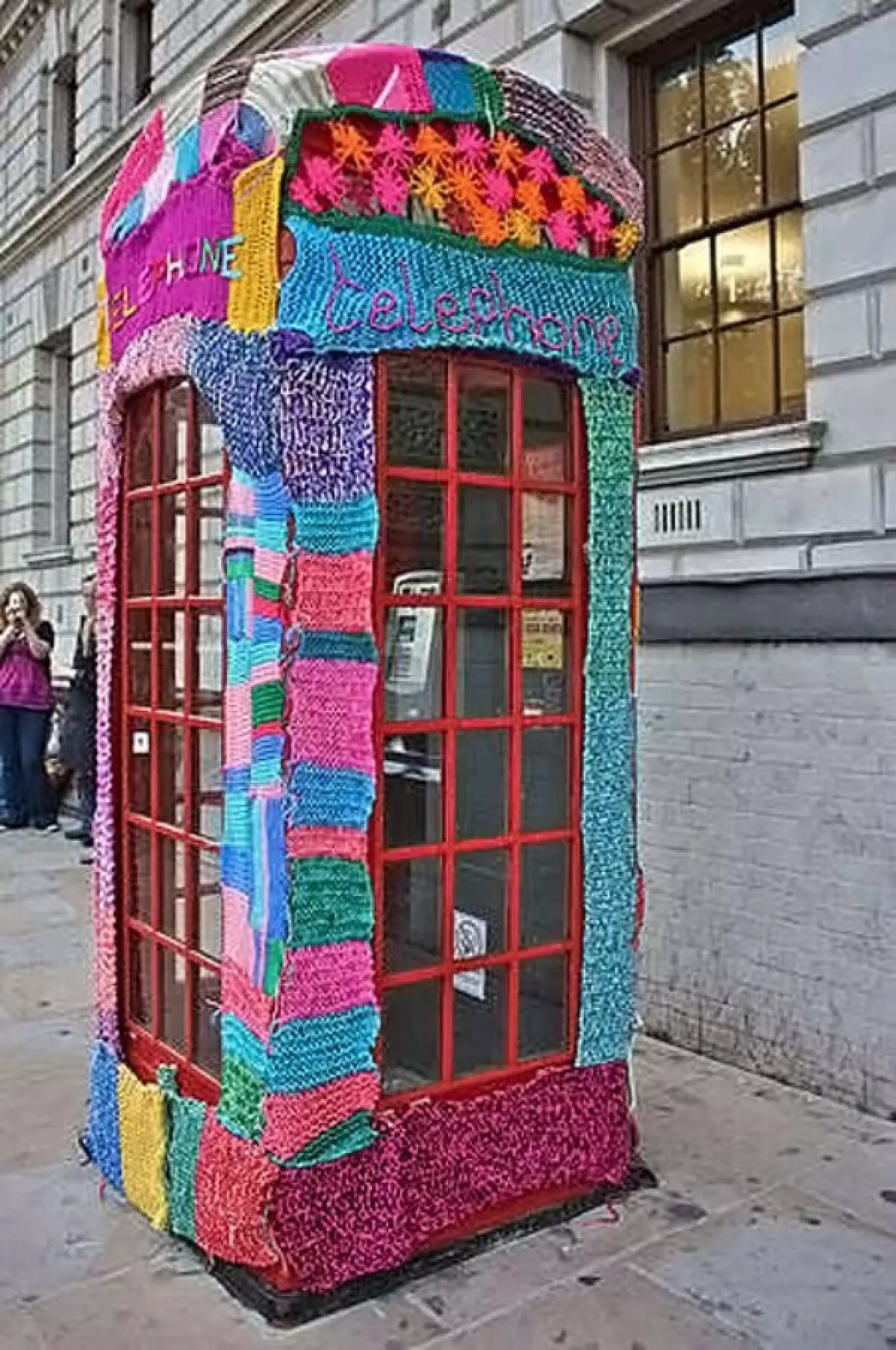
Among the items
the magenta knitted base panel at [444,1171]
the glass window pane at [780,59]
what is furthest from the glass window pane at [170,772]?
the glass window pane at [780,59]

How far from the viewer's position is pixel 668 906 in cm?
521

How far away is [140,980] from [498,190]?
2.46 metres

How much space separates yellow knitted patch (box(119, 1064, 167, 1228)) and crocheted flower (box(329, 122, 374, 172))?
246 cm

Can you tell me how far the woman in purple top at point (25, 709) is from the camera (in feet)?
33.2

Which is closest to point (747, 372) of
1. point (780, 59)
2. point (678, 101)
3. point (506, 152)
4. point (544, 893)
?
point (780, 59)

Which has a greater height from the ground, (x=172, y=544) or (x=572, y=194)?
(x=572, y=194)

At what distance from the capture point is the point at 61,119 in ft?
45.4

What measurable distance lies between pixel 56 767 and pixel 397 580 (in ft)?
27.6

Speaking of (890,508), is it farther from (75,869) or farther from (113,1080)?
(75,869)

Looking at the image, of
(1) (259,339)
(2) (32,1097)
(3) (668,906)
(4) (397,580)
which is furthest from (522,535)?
(2) (32,1097)

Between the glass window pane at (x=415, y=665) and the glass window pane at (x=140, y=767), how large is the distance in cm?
82

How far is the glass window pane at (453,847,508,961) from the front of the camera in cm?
335

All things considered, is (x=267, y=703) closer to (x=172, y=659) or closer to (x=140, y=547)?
(x=172, y=659)

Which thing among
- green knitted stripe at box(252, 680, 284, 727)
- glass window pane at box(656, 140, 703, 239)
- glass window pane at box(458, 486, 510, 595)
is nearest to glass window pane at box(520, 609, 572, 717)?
glass window pane at box(458, 486, 510, 595)
